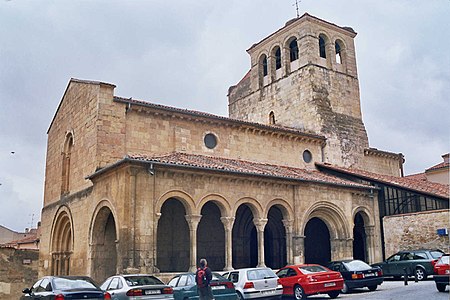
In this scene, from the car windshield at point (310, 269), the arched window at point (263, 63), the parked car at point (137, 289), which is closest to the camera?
the parked car at point (137, 289)

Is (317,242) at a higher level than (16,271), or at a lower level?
higher

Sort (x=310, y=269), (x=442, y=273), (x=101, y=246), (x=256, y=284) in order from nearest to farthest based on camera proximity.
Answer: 1. (x=442, y=273)
2. (x=256, y=284)
3. (x=310, y=269)
4. (x=101, y=246)

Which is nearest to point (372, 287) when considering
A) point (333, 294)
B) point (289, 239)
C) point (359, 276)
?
point (359, 276)

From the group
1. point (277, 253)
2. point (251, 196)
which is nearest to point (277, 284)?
point (251, 196)

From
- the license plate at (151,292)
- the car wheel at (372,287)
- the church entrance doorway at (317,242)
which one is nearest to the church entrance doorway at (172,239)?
the church entrance doorway at (317,242)

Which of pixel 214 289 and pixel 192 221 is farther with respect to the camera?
pixel 192 221

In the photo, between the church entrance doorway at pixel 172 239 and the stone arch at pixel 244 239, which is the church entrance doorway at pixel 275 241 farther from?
the church entrance doorway at pixel 172 239

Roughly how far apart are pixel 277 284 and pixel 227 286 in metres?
1.75

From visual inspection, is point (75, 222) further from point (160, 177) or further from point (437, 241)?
point (437, 241)

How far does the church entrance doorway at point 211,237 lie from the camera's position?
21.6 metres

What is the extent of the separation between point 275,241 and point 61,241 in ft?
34.4

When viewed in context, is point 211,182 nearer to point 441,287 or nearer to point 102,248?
point 102,248

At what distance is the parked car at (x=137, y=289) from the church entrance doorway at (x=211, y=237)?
30.7 ft

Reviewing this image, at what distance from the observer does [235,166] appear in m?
19.4
